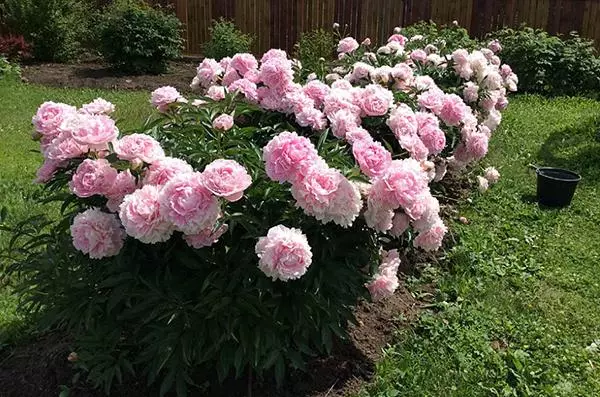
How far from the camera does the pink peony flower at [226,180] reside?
7.27ft

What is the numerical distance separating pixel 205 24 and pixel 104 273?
11.2m

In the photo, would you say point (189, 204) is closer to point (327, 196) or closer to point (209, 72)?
point (327, 196)

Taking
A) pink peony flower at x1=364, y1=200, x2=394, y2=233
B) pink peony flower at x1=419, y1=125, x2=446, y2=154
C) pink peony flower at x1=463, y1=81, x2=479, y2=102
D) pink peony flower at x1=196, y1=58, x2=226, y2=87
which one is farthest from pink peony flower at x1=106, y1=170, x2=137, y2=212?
pink peony flower at x1=463, y1=81, x2=479, y2=102

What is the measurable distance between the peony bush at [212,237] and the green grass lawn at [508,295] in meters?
0.56

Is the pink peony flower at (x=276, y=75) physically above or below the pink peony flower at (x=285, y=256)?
above

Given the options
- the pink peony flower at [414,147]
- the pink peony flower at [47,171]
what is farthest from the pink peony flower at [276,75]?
the pink peony flower at [47,171]

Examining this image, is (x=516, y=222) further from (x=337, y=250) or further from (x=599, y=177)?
(x=337, y=250)

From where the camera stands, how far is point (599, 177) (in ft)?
19.8

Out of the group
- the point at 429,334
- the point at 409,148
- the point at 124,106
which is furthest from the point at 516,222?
the point at 124,106

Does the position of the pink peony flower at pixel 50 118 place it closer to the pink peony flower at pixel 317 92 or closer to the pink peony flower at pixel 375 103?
the pink peony flower at pixel 317 92

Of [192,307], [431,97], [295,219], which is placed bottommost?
[192,307]

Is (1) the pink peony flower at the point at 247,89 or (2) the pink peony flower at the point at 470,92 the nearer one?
(1) the pink peony flower at the point at 247,89

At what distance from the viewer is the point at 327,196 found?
7.57 feet

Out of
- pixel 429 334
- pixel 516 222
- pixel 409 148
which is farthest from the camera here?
pixel 516 222
